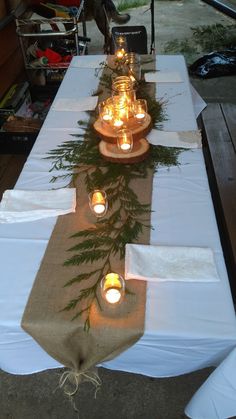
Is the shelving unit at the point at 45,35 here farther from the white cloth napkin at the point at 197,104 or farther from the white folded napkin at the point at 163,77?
the white cloth napkin at the point at 197,104

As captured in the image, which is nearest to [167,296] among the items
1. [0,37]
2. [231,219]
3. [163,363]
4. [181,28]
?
[163,363]

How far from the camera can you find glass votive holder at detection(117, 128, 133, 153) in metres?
1.45

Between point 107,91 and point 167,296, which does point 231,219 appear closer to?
point 167,296

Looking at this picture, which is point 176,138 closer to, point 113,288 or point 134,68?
point 134,68

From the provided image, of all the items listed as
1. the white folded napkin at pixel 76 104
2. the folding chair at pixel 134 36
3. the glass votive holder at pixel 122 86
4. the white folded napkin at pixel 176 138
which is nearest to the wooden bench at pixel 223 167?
the white folded napkin at pixel 176 138

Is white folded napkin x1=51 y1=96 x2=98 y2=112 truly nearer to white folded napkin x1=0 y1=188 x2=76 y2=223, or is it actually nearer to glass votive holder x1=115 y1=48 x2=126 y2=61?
glass votive holder x1=115 y1=48 x2=126 y2=61

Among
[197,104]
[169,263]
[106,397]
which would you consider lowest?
[106,397]

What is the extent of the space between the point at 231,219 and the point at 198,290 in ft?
2.44

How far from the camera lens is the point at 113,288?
3.16 ft

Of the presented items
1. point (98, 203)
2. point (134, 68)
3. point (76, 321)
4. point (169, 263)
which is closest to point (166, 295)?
point (169, 263)

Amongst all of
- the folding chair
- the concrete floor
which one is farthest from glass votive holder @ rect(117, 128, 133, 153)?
the folding chair

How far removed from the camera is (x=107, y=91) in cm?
204

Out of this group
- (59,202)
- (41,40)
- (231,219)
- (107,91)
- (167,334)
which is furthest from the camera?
(41,40)

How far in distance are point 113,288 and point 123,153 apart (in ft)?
2.19
